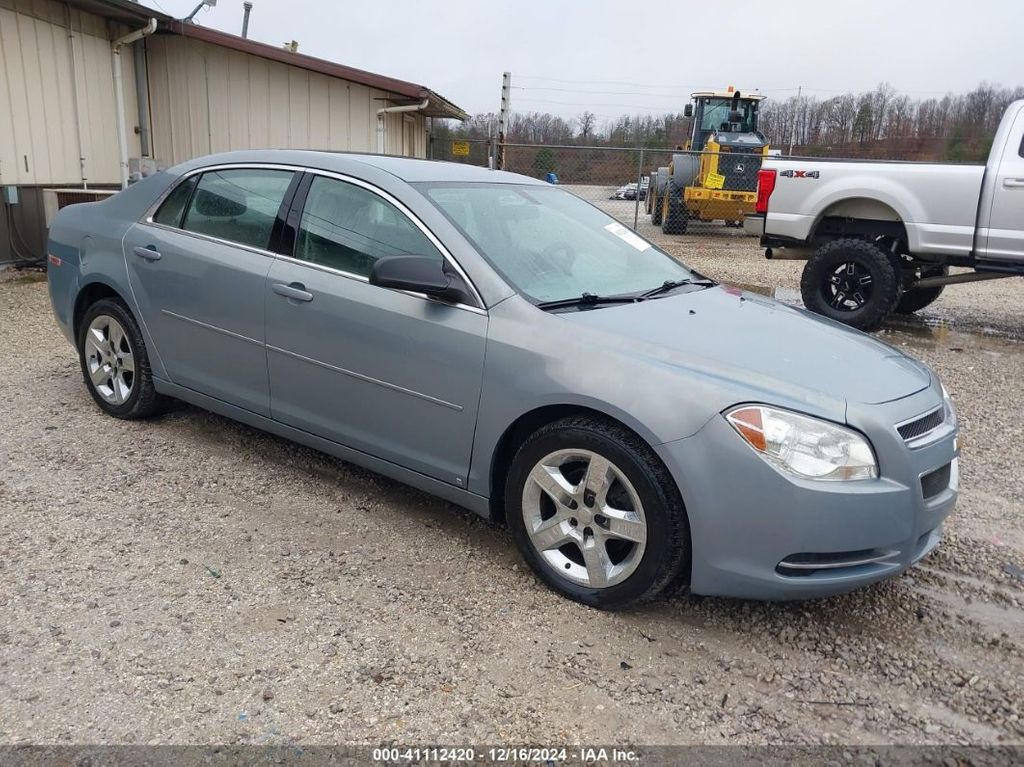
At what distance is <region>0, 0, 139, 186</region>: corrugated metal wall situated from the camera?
31.1 ft

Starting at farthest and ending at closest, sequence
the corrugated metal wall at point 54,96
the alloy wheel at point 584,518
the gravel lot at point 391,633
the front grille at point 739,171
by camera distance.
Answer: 1. the front grille at point 739,171
2. the corrugated metal wall at point 54,96
3. the alloy wheel at point 584,518
4. the gravel lot at point 391,633

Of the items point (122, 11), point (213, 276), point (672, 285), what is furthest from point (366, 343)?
point (122, 11)

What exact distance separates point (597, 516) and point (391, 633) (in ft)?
2.77

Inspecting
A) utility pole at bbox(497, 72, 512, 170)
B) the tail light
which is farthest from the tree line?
the tail light

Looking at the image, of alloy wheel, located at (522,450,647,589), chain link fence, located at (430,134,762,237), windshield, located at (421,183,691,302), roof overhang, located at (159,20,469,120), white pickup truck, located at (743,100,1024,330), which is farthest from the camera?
chain link fence, located at (430,134,762,237)

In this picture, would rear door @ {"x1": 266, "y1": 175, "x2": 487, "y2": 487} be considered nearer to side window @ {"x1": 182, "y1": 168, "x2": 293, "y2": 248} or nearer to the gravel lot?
side window @ {"x1": 182, "y1": 168, "x2": 293, "y2": 248}

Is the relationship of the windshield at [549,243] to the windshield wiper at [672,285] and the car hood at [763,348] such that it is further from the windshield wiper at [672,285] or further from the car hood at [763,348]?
the car hood at [763,348]

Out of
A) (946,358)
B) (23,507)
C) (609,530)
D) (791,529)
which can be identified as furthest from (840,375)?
(946,358)

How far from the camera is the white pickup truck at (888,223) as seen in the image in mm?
7637

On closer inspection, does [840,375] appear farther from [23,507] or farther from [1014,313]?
[1014,313]

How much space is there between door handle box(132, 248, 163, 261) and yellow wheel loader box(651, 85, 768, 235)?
14125mm

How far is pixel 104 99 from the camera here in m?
11.3

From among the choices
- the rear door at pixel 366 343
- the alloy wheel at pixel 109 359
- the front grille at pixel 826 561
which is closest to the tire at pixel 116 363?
the alloy wheel at pixel 109 359

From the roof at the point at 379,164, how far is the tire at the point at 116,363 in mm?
982
